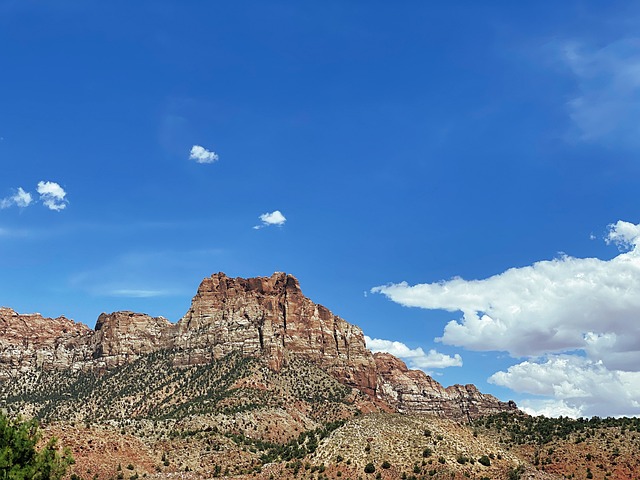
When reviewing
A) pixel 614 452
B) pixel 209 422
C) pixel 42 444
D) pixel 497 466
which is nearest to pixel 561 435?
pixel 614 452

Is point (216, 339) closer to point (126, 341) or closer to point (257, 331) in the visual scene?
point (257, 331)

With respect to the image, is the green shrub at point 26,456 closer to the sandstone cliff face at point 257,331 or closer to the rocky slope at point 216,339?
the sandstone cliff face at point 257,331

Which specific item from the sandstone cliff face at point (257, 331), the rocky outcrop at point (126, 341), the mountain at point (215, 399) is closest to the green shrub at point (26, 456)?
the mountain at point (215, 399)

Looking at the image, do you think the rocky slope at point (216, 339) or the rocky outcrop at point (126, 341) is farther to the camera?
the rocky outcrop at point (126, 341)

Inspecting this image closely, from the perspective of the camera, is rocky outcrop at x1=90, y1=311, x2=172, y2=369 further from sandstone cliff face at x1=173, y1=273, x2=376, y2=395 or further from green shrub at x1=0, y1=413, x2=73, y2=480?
green shrub at x1=0, y1=413, x2=73, y2=480

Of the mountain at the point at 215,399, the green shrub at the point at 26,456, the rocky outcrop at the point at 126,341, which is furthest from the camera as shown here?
the rocky outcrop at the point at 126,341

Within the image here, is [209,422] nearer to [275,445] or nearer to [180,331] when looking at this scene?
[275,445]

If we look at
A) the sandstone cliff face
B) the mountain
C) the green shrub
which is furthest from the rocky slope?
the green shrub

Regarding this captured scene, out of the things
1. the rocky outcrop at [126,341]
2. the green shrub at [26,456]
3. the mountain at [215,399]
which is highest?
the rocky outcrop at [126,341]

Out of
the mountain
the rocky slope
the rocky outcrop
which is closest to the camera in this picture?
the mountain

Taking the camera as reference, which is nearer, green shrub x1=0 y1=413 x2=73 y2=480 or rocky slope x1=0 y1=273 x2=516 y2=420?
green shrub x1=0 y1=413 x2=73 y2=480

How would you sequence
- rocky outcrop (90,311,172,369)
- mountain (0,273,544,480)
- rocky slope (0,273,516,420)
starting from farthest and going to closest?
rocky outcrop (90,311,172,369), rocky slope (0,273,516,420), mountain (0,273,544,480)

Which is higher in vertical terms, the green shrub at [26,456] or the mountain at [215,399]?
the mountain at [215,399]

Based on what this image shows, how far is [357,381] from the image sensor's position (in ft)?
638
